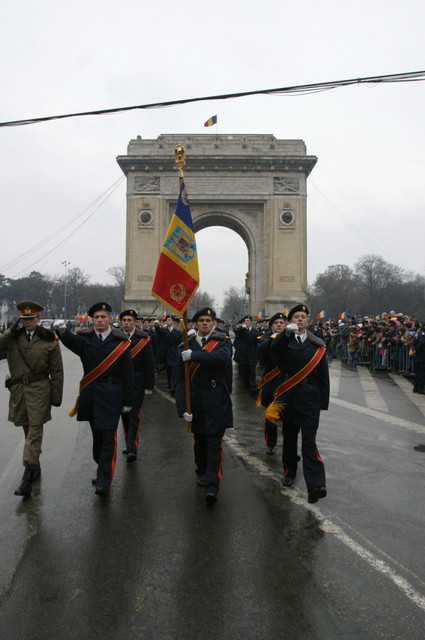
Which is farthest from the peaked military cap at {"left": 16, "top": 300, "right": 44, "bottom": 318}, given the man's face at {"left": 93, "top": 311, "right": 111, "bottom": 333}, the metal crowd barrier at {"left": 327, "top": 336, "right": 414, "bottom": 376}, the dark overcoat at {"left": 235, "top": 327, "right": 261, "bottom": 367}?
the metal crowd barrier at {"left": 327, "top": 336, "right": 414, "bottom": 376}

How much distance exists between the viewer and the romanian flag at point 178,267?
5.57m

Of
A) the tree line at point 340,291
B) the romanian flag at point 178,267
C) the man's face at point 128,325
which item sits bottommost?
the man's face at point 128,325

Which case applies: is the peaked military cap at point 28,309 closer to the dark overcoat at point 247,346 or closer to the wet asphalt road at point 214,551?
the wet asphalt road at point 214,551

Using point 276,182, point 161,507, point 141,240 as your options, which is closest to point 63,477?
point 161,507

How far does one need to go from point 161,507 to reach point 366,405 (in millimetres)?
6963

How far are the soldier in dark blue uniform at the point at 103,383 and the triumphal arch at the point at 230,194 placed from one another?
30.5 meters

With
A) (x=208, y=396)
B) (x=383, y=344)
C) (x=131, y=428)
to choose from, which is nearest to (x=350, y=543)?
(x=208, y=396)

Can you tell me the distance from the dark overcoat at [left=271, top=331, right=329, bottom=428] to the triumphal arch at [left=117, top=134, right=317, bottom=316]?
30.7 meters

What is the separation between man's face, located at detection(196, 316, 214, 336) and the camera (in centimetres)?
518

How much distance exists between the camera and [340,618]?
2.86 metres

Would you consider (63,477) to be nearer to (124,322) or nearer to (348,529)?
(124,322)

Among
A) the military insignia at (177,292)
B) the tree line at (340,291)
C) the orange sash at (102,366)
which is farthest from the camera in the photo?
the tree line at (340,291)

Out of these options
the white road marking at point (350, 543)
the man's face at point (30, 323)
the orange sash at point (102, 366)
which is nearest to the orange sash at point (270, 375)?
the white road marking at point (350, 543)

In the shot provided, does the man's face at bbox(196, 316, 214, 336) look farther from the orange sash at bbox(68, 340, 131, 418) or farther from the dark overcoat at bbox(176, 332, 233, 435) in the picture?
the orange sash at bbox(68, 340, 131, 418)
